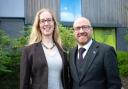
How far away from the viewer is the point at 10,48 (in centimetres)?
1310

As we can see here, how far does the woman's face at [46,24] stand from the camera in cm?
610

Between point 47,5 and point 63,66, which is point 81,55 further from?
point 47,5

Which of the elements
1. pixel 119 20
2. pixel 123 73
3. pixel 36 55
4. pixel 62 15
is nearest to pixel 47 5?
pixel 62 15

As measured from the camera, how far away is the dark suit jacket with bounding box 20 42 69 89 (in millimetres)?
5988

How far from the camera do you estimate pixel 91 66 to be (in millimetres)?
5910

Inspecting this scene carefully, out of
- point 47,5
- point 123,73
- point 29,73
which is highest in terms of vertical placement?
point 47,5

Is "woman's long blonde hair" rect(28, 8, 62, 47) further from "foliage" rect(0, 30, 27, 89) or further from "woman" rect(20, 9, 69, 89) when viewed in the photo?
"foliage" rect(0, 30, 27, 89)

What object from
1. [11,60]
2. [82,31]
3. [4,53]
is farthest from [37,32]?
[11,60]

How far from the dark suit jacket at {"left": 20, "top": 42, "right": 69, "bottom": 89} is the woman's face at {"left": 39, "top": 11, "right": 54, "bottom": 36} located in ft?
0.73

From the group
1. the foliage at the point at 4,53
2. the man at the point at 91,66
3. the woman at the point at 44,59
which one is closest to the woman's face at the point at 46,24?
the woman at the point at 44,59

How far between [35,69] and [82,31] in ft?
2.60

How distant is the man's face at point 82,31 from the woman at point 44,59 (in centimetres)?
38

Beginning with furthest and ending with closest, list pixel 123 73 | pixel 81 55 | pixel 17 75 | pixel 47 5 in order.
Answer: pixel 47 5
pixel 123 73
pixel 17 75
pixel 81 55

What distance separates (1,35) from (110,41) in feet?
61.6
